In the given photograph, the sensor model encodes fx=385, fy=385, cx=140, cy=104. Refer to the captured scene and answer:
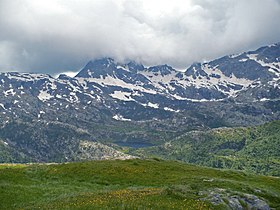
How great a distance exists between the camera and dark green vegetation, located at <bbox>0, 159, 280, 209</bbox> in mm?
33812

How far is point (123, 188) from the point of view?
5388cm

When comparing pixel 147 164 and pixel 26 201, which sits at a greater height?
pixel 147 164

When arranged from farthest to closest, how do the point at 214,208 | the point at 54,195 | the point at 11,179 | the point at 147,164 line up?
the point at 147,164, the point at 11,179, the point at 54,195, the point at 214,208

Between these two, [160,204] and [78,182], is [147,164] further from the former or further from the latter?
[160,204]

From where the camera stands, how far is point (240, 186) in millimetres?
48094

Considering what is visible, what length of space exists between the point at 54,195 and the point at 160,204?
1811cm

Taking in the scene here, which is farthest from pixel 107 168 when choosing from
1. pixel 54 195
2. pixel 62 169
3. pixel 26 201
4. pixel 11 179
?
pixel 26 201

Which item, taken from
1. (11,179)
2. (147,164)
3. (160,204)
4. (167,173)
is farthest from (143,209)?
(147,164)

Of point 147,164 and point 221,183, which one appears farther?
point 147,164

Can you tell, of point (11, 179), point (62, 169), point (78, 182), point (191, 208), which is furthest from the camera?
point (62, 169)

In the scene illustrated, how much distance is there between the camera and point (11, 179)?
5584 cm

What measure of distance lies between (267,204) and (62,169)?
128 feet

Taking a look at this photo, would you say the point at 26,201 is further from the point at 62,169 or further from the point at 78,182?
the point at 62,169

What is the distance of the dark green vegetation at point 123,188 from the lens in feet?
111
